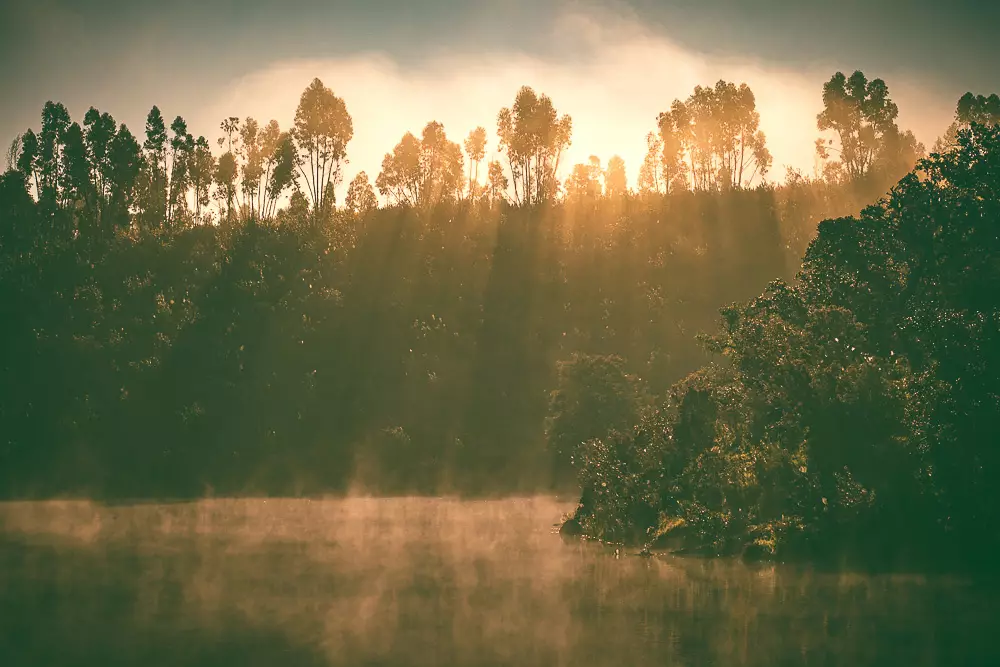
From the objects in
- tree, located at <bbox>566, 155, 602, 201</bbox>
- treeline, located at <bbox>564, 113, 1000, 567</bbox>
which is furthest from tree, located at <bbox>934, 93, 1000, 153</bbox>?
treeline, located at <bbox>564, 113, 1000, 567</bbox>

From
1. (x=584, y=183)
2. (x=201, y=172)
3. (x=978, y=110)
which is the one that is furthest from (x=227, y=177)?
(x=978, y=110)

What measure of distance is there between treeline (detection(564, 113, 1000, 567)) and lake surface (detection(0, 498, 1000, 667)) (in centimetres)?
290

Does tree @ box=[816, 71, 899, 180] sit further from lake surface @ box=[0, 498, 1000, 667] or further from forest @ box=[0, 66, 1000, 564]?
lake surface @ box=[0, 498, 1000, 667]

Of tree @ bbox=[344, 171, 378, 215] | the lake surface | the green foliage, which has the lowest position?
the lake surface

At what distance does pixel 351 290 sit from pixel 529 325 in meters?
20.0

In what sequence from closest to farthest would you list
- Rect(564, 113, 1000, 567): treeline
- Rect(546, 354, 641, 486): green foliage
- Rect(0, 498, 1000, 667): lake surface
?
Rect(0, 498, 1000, 667): lake surface → Rect(564, 113, 1000, 567): treeline → Rect(546, 354, 641, 486): green foliage

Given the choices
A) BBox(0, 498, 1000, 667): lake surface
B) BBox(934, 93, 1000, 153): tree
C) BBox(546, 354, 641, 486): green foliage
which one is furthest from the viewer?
BBox(934, 93, 1000, 153): tree

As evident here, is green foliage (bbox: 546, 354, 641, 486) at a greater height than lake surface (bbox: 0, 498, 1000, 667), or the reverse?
Result: green foliage (bbox: 546, 354, 641, 486)

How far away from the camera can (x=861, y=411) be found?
41031 millimetres

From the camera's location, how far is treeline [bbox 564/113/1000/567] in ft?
122

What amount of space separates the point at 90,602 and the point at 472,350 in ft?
224

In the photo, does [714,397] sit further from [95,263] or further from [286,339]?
[95,263]

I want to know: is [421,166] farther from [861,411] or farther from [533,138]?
[861,411]

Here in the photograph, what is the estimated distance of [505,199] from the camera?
12206 cm
